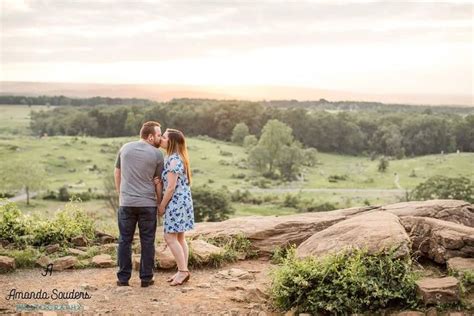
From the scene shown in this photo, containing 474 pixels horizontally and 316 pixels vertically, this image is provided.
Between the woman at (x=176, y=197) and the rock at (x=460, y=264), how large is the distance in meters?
4.14

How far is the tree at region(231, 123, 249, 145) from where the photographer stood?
397 feet

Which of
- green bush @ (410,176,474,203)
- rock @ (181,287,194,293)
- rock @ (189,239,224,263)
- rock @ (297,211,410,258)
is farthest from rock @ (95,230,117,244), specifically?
green bush @ (410,176,474,203)

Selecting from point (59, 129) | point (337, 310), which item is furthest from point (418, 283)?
point (59, 129)

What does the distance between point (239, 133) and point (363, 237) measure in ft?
371

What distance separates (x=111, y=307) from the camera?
7480 millimetres

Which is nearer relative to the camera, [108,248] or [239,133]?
[108,248]

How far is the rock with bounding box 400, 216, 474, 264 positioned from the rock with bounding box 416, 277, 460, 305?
1196 millimetres

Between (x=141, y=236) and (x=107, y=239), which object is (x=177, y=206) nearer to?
(x=141, y=236)

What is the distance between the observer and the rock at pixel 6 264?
30.3 feet

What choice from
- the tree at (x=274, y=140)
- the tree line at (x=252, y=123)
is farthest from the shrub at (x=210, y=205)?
the tree line at (x=252, y=123)

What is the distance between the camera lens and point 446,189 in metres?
57.2

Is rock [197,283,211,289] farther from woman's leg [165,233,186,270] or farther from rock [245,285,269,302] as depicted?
rock [245,285,269,302]

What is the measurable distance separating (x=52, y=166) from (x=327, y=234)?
9298 cm

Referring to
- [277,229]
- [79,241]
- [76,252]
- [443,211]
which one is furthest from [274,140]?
[76,252]
